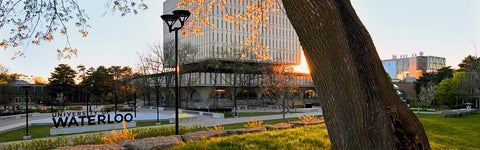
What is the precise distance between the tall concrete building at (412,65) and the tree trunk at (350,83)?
92.9 metres

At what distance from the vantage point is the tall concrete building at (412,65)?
295 feet

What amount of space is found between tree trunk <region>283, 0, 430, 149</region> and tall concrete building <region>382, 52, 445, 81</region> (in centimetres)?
9293

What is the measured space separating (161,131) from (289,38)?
52.0 meters

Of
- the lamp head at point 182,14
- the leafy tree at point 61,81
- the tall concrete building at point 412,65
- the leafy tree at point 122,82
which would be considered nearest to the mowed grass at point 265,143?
the lamp head at point 182,14

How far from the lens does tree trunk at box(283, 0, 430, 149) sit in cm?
296

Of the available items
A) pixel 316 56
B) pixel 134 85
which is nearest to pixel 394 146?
pixel 316 56

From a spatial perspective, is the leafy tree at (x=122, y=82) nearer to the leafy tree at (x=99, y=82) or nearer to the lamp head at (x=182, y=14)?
the leafy tree at (x=99, y=82)

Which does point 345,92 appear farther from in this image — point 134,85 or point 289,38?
point 289,38

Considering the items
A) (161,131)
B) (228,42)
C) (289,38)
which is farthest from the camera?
(289,38)

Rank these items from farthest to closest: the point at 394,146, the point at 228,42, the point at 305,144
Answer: the point at 228,42 → the point at 305,144 → the point at 394,146

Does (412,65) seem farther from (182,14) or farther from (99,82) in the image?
(182,14)

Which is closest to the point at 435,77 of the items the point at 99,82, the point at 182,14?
the point at 182,14

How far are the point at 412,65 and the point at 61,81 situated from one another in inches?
3386

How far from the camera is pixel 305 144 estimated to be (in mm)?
6965
